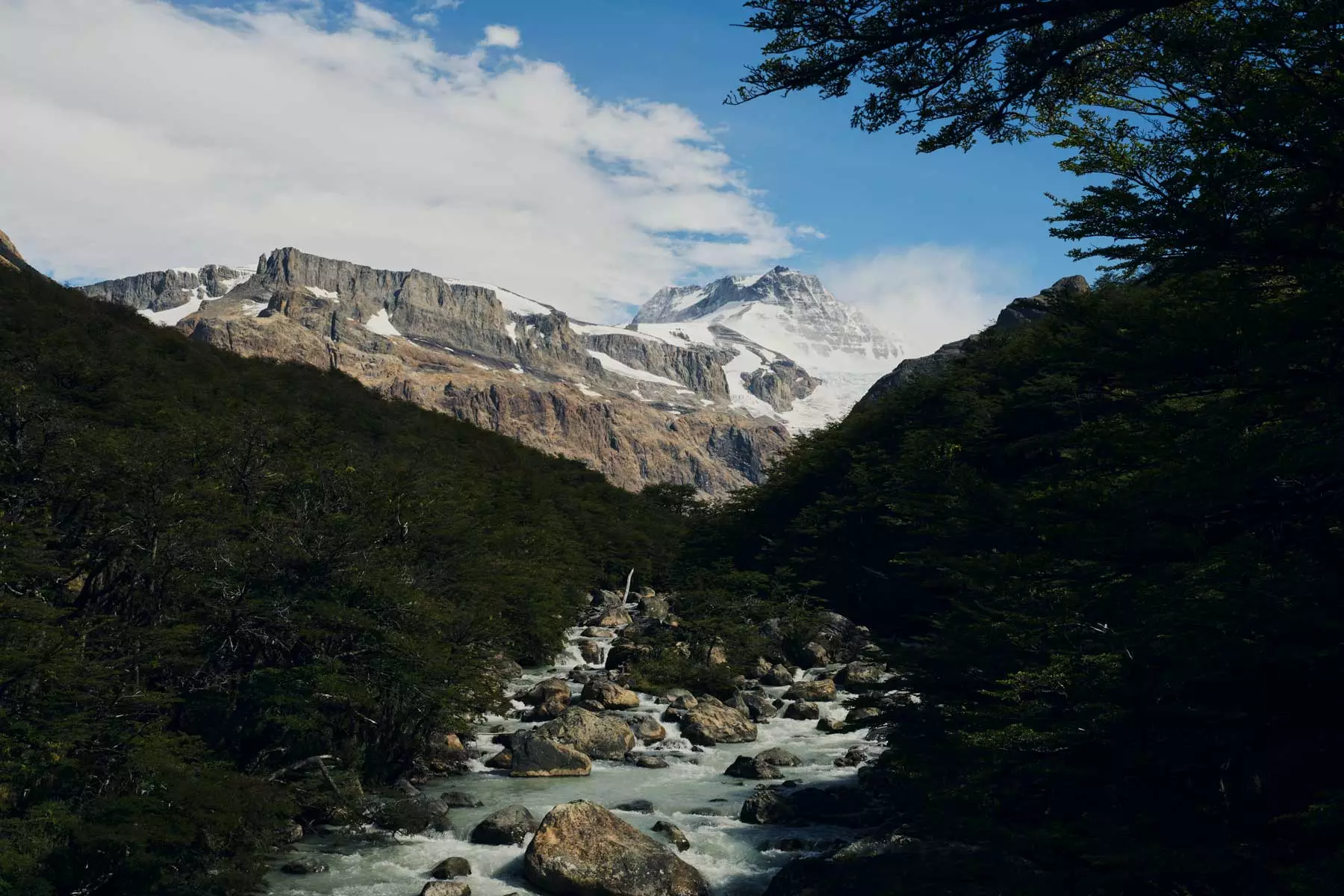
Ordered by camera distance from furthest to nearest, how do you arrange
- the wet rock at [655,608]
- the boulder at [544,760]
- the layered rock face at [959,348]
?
the layered rock face at [959,348] → the wet rock at [655,608] → the boulder at [544,760]

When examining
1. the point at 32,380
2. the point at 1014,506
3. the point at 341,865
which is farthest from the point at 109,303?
the point at 1014,506

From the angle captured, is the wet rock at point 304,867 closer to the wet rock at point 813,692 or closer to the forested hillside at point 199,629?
the forested hillside at point 199,629

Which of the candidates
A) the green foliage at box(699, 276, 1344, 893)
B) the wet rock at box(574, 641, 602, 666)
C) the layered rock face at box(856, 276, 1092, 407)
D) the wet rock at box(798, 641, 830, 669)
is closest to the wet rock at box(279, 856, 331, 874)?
the green foliage at box(699, 276, 1344, 893)

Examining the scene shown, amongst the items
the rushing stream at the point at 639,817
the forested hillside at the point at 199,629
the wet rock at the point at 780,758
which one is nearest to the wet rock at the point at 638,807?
the rushing stream at the point at 639,817

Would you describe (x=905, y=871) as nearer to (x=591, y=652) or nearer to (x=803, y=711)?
(x=803, y=711)

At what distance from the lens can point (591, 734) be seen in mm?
25625

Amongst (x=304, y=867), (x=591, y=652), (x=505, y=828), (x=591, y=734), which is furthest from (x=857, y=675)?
(x=304, y=867)

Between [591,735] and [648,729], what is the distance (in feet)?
7.03

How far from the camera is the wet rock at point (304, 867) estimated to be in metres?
16.0

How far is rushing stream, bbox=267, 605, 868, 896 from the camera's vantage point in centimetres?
1578

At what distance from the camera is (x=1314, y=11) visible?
6.09 meters

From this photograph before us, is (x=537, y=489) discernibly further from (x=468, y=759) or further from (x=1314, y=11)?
(x=1314, y=11)

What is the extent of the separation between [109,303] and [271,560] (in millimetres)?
54105

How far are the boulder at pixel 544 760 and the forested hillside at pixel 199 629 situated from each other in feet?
5.76
